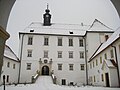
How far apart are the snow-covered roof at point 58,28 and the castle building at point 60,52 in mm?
178

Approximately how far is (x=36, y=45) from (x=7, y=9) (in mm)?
23159

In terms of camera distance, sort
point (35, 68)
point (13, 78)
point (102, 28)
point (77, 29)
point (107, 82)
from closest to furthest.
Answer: point (107, 82) → point (13, 78) → point (35, 68) → point (102, 28) → point (77, 29)

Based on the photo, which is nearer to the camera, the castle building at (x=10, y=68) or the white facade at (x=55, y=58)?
the castle building at (x=10, y=68)

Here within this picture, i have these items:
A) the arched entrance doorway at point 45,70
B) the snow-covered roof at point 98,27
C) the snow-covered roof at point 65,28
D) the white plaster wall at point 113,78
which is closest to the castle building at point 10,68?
the arched entrance doorway at point 45,70

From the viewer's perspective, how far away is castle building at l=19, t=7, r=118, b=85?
2483cm

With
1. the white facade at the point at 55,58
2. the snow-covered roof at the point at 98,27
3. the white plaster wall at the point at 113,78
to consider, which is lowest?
the white plaster wall at the point at 113,78

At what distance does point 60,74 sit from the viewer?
25.0 metres

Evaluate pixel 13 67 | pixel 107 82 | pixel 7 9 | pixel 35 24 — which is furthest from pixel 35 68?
pixel 7 9

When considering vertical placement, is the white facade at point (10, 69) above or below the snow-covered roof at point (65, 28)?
below

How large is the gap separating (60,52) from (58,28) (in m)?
5.94

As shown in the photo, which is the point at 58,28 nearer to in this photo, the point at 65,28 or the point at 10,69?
the point at 65,28

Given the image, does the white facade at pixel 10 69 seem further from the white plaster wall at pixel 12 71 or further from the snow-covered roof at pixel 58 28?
the snow-covered roof at pixel 58 28

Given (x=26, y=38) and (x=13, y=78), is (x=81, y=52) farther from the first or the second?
(x=13, y=78)

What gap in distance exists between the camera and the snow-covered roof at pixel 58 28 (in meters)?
28.2
